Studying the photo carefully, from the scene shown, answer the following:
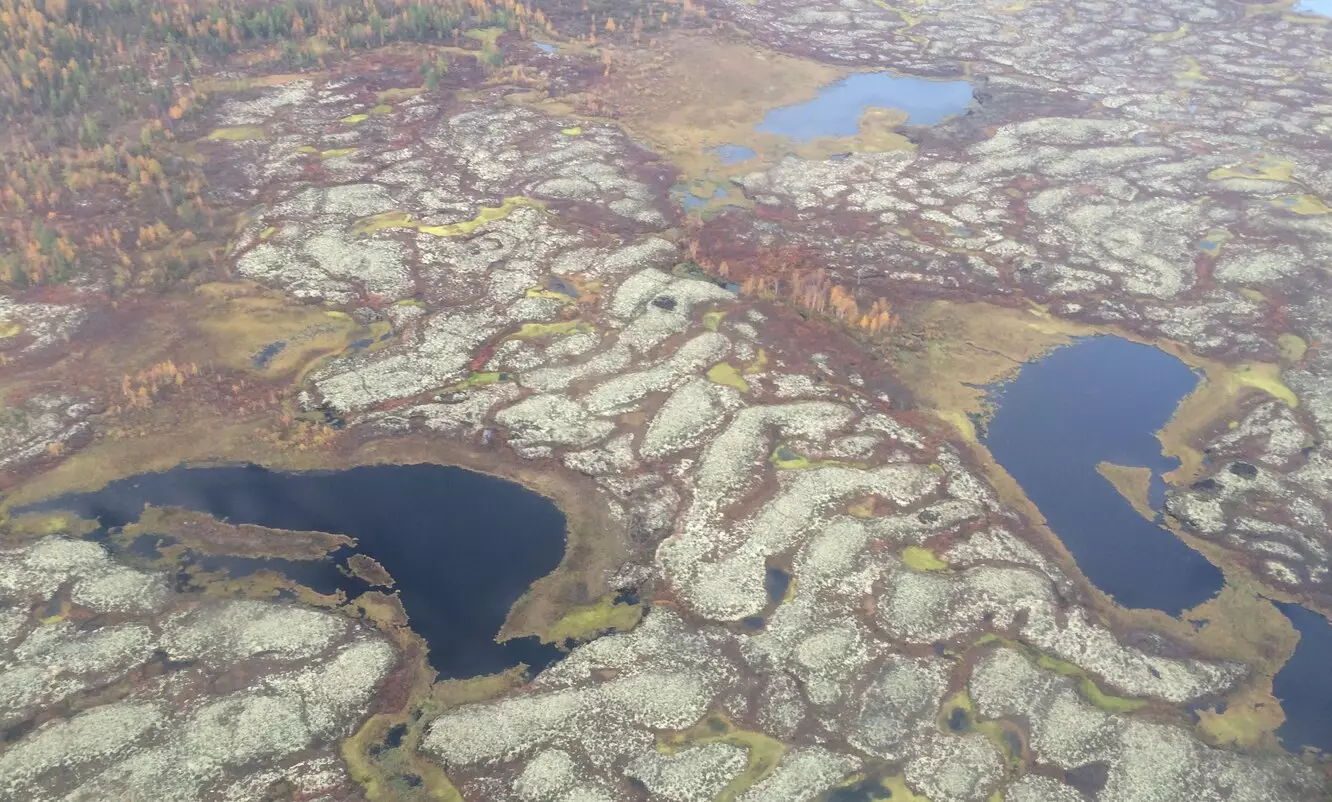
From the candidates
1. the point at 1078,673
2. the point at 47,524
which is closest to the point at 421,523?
the point at 47,524

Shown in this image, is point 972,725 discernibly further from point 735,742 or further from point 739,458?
point 739,458

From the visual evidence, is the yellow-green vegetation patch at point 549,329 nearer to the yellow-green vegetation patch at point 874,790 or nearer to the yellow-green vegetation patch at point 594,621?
the yellow-green vegetation patch at point 594,621

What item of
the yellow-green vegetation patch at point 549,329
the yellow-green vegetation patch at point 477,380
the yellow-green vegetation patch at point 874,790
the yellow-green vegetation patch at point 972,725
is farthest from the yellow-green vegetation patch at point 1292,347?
the yellow-green vegetation patch at point 477,380

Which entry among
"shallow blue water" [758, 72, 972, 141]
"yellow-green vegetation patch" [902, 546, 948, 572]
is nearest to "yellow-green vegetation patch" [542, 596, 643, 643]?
"yellow-green vegetation patch" [902, 546, 948, 572]

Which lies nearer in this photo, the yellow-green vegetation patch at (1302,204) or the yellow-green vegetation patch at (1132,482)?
the yellow-green vegetation patch at (1132,482)

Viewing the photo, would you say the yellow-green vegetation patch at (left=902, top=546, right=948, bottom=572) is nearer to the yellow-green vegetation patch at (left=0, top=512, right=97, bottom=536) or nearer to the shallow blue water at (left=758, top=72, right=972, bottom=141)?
the yellow-green vegetation patch at (left=0, top=512, right=97, bottom=536)

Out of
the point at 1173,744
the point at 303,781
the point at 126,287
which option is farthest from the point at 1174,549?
the point at 126,287

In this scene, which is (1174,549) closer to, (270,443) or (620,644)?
(620,644)
